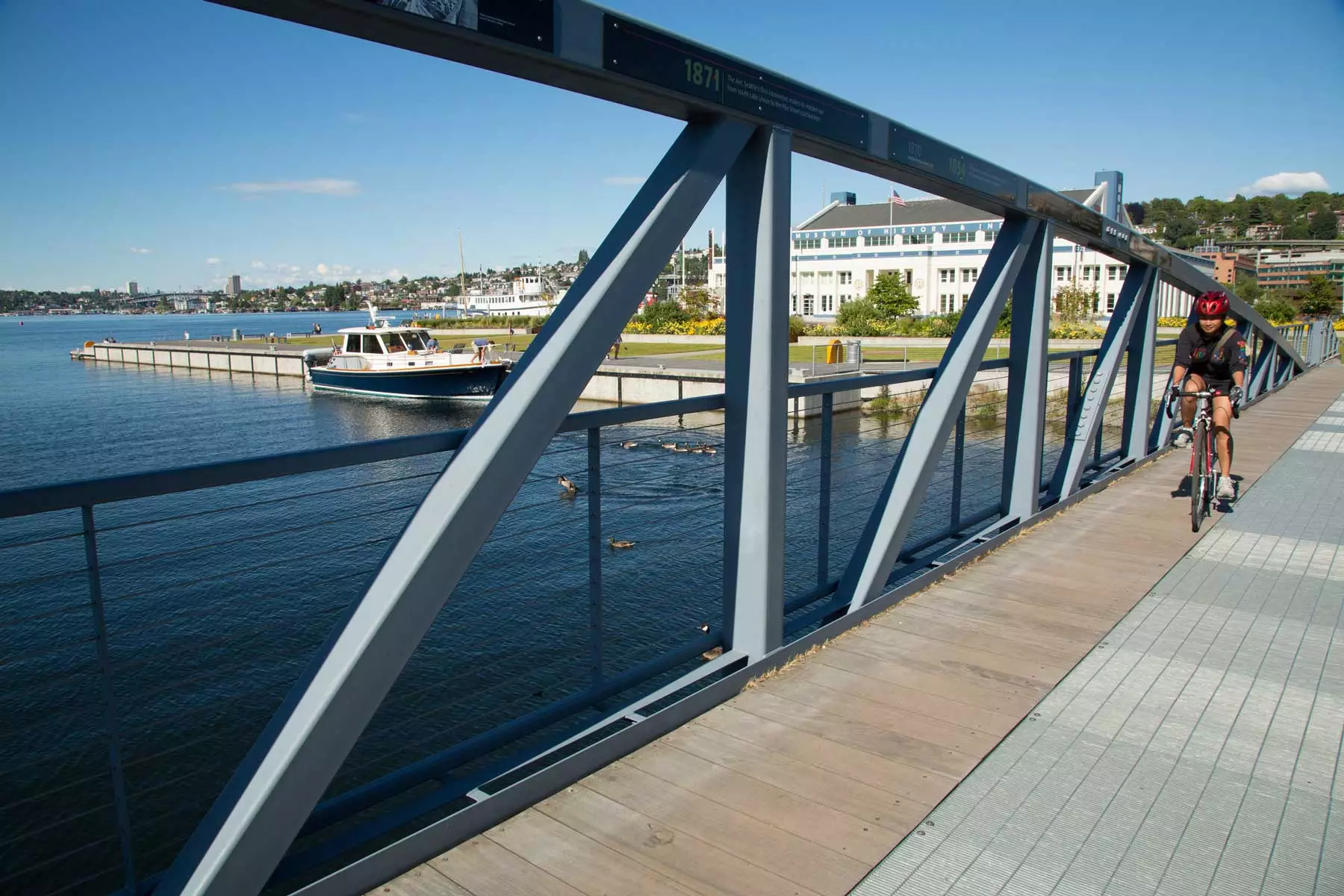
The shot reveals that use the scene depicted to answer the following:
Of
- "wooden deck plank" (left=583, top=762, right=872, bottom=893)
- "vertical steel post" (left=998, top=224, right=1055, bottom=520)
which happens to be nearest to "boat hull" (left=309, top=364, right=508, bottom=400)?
"vertical steel post" (left=998, top=224, right=1055, bottom=520)

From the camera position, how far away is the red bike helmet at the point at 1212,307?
704 cm

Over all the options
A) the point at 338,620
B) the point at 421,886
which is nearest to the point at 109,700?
the point at 421,886

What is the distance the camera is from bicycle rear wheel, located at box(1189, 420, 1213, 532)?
21.7ft

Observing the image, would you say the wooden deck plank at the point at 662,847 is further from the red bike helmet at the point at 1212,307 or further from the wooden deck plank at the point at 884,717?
the red bike helmet at the point at 1212,307

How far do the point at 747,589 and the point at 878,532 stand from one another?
1156mm

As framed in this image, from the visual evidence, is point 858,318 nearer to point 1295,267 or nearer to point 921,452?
point 921,452

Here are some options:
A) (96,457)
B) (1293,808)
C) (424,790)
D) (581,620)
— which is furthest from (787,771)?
(96,457)

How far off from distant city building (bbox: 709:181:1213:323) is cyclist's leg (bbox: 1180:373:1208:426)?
5828 cm

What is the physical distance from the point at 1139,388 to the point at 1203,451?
269 cm

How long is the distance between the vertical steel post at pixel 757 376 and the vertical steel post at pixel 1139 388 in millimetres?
6926

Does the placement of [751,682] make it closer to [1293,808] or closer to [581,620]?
[1293,808]

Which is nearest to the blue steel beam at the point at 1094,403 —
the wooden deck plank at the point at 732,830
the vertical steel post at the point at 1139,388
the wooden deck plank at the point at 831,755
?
the vertical steel post at the point at 1139,388

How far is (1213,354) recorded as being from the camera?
273 inches

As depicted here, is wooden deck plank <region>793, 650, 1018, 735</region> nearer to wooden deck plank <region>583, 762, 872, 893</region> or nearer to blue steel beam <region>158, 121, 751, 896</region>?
wooden deck plank <region>583, 762, 872, 893</region>
